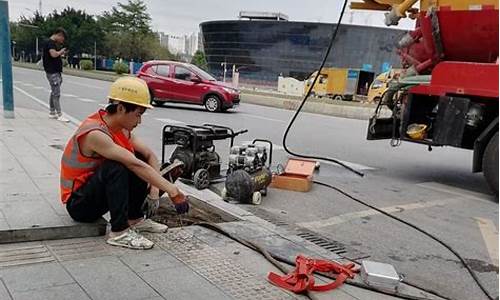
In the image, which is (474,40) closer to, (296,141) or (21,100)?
(296,141)

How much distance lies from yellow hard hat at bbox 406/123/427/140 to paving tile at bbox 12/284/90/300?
5751 mm

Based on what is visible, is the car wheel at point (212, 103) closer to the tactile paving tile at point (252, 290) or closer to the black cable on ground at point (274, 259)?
the black cable on ground at point (274, 259)

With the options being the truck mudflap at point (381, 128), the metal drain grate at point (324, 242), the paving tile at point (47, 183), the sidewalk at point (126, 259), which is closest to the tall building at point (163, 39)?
the truck mudflap at point (381, 128)

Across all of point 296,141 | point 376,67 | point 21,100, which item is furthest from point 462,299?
point 376,67

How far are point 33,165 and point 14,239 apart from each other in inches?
98.6

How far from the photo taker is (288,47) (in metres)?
70.4

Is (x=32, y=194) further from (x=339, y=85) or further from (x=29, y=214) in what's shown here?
(x=339, y=85)

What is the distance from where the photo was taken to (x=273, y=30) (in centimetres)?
7125

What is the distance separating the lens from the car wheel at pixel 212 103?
17.6 m

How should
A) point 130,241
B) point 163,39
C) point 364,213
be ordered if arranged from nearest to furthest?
point 130,241, point 364,213, point 163,39

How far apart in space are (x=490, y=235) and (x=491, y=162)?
1.81 metres

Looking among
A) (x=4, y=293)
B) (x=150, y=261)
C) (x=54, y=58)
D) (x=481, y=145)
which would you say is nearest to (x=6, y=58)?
(x=54, y=58)

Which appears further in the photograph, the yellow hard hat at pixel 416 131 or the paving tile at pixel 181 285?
the yellow hard hat at pixel 416 131

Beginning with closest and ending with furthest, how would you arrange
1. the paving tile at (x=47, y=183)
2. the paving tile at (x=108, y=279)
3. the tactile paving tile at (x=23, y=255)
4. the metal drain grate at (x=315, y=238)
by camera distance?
the paving tile at (x=108, y=279), the tactile paving tile at (x=23, y=255), the metal drain grate at (x=315, y=238), the paving tile at (x=47, y=183)
